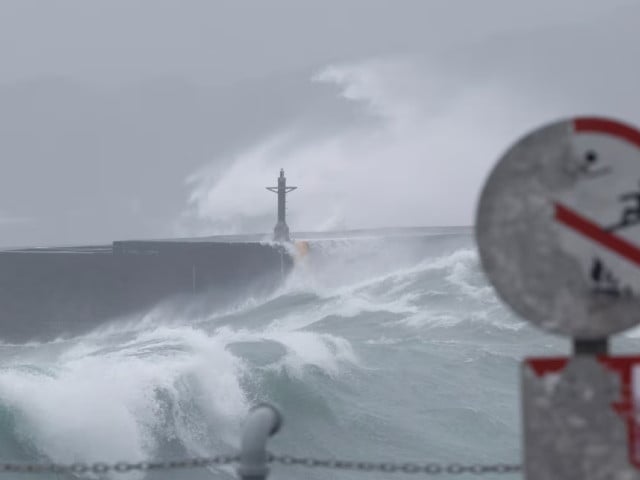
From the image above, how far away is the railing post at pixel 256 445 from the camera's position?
8.61 ft

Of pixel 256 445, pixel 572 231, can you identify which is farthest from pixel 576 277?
pixel 256 445

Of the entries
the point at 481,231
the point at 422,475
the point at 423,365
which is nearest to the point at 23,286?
the point at 423,365

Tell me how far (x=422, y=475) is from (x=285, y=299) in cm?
2183

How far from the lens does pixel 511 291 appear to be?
2.16m

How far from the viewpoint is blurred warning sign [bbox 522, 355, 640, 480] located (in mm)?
2111

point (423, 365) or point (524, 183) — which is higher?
point (524, 183)

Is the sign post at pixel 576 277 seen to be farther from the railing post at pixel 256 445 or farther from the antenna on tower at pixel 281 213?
the antenna on tower at pixel 281 213

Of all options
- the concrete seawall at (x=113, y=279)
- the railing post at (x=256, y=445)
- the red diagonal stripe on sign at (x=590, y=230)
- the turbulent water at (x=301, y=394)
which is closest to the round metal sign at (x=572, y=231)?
the red diagonal stripe on sign at (x=590, y=230)

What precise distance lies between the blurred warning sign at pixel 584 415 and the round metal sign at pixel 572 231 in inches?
2.7

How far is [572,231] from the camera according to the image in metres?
2.14

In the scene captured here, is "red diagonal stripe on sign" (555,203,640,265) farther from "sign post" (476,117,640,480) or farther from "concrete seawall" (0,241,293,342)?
"concrete seawall" (0,241,293,342)

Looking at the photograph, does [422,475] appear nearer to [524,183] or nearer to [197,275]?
[524,183]

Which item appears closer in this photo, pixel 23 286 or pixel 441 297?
pixel 441 297

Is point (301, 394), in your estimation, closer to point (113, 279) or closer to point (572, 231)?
point (572, 231)
